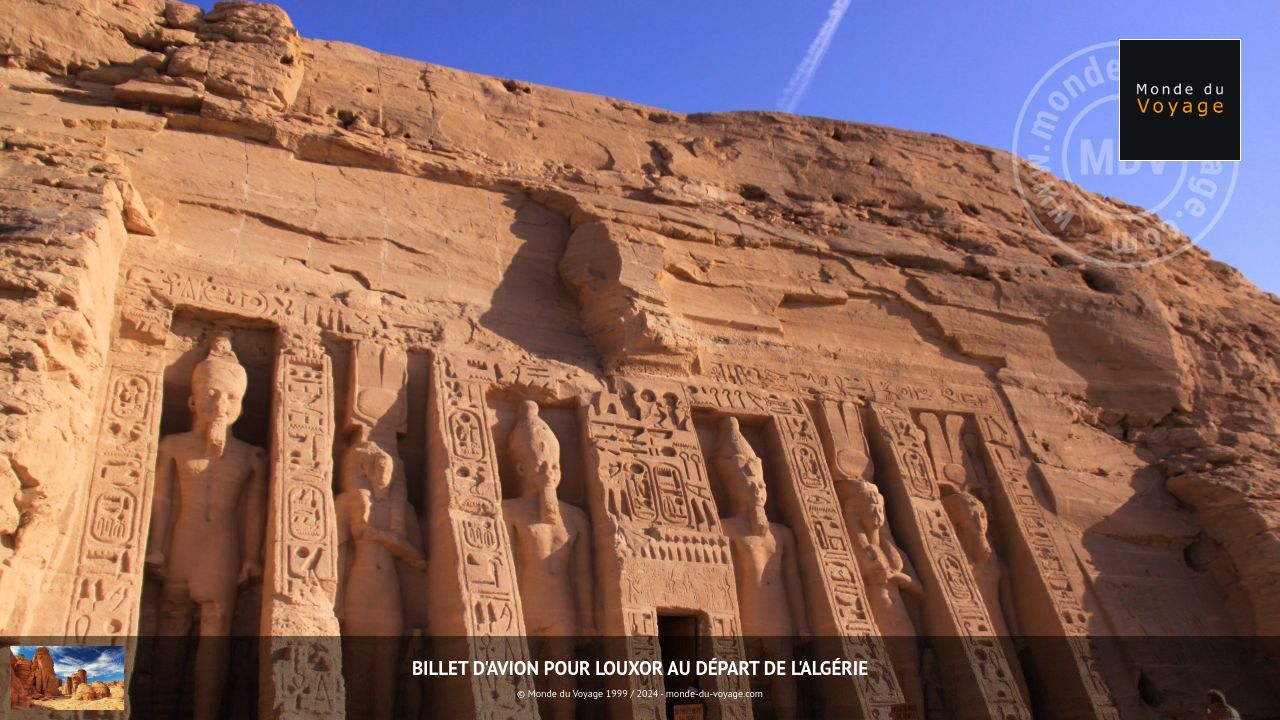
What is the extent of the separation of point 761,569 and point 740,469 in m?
0.73

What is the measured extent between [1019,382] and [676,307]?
3220 mm

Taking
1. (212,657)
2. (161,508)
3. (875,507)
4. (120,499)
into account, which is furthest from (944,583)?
(120,499)

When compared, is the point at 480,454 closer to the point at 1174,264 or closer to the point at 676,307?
the point at 676,307

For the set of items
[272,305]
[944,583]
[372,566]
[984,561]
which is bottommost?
[372,566]

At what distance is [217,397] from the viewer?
6480 millimetres

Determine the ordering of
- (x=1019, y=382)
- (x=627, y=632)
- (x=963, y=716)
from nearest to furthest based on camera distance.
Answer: (x=627, y=632) < (x=963, y=716) < (x=1019, y=382)

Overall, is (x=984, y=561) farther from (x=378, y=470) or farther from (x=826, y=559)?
(x=378, y=470)

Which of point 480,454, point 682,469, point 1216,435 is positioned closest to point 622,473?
point 682,469

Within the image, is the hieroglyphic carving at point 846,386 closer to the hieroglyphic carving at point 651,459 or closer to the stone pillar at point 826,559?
the stone pillar at point 826,559

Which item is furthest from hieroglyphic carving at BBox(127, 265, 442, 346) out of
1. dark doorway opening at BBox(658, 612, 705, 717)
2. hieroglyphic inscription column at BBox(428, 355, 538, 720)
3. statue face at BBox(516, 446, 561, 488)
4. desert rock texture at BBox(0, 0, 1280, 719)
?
dark doorway opening at BBox(658, 612, 705, 717)

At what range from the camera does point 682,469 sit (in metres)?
7.78

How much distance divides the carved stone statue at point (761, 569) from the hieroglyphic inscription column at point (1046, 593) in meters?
1.96

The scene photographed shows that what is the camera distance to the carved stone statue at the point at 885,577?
7.87 meters

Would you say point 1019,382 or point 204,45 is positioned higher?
point 204,45
